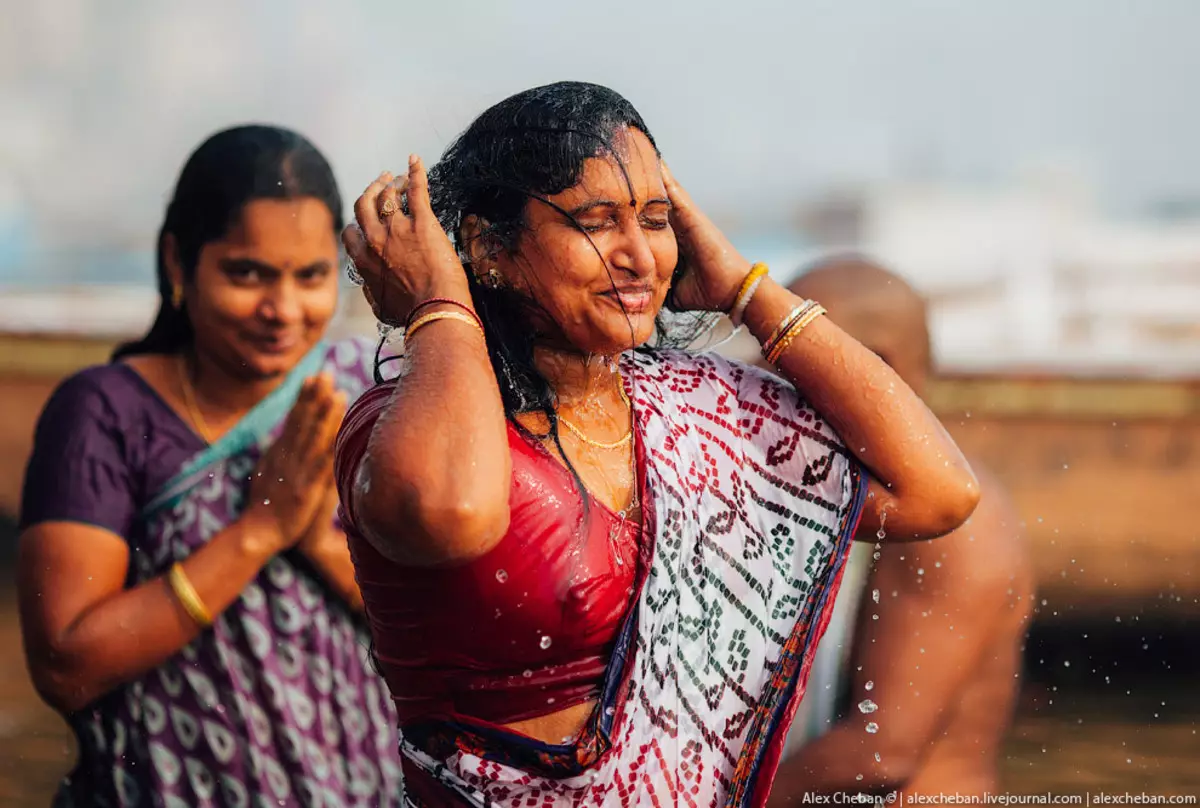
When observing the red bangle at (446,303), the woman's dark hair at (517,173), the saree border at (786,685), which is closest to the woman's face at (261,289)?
the woman's dark hair at (517,173)

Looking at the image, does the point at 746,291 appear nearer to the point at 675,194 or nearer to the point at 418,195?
the point at 675,194

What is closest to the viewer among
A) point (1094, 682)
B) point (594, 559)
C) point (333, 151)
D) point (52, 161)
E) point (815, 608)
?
point (594, 559)

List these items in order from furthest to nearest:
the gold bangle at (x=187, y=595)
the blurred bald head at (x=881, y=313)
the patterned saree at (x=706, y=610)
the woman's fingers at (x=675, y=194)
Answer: the blurred bald head at (x=881, y=313) → the gold bangle at (x=187, y=595) → the woman's fingers at (x=675, y=194) → the patterned saree at (x=706, y=610)

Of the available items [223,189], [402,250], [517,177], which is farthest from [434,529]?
[223,189]

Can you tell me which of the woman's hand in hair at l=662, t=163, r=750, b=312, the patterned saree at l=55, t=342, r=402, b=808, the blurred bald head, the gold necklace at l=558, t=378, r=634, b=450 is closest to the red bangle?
the gold necklace at l=558, t=378, r=634, b=450

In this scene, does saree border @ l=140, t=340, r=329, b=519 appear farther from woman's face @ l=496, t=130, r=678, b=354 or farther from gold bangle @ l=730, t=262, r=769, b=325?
woman's face @ l=496, t=130, r=678, b=354

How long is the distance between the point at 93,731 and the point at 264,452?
0.74 metres

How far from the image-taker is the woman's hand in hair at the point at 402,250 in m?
2.26

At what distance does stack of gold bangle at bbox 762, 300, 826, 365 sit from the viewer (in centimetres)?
261

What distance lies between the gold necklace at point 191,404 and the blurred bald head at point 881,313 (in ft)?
5.53

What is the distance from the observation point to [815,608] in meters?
2.56

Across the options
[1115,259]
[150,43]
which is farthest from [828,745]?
[150,43]

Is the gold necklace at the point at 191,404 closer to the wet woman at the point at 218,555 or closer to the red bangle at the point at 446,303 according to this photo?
the wet woman at the point at 218,555

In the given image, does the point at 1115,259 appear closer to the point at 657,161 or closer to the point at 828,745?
the point at 828,745
